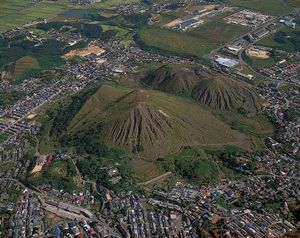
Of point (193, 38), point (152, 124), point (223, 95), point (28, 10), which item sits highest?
point (152, 124)

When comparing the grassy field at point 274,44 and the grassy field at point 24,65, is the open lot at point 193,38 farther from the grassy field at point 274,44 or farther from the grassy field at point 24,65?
Result: the grassy field at point 24,65

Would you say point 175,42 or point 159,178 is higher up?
point 175,42

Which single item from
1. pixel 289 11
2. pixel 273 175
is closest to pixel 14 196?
pixel 273 175

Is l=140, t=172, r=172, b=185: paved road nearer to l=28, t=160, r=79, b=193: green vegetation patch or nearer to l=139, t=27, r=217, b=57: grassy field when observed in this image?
l=28, t=160, r=79, b=193: green vegetation patch

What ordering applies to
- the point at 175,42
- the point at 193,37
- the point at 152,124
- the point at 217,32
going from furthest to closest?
the point at 217,32
the point at 193,37
the point at 175,42
the point at 152,124

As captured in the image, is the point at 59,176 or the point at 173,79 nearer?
the point at 59,176

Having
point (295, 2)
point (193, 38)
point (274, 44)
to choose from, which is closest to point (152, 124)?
point (193, 38)

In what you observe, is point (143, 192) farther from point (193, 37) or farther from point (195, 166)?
point (193, 37)
